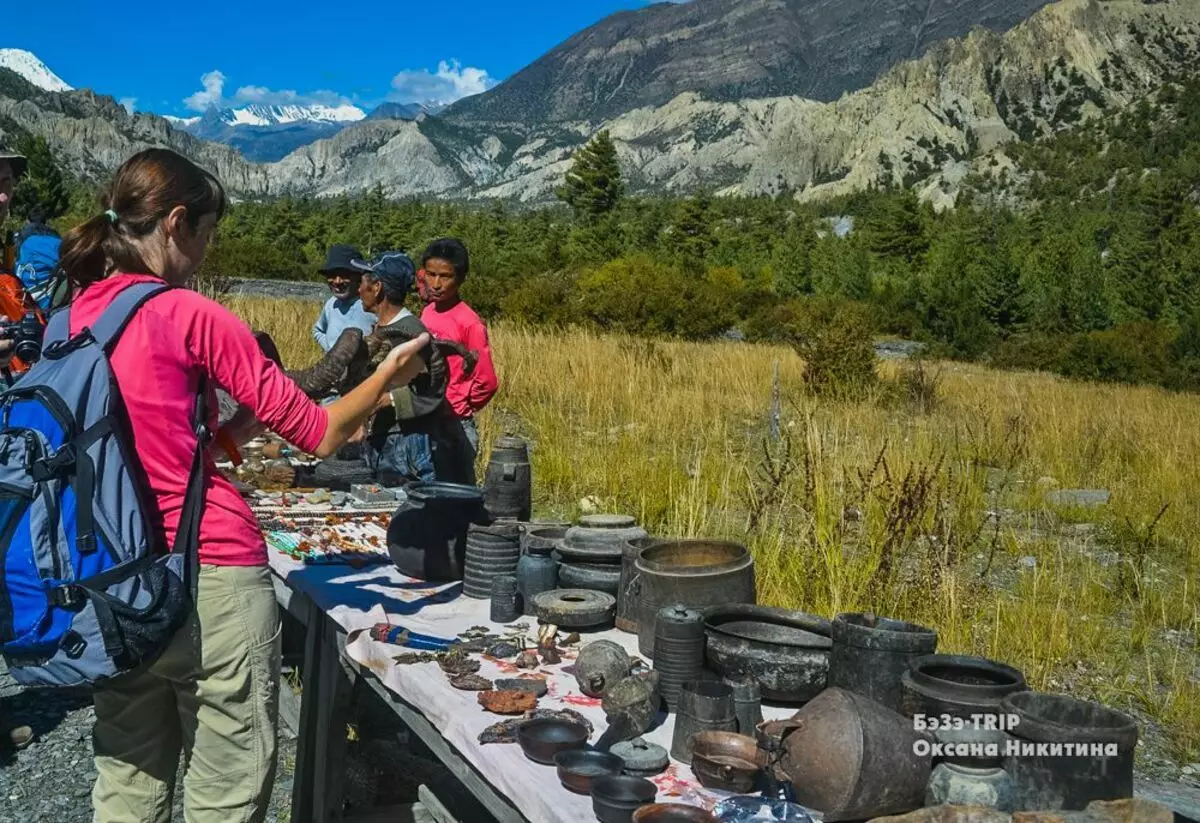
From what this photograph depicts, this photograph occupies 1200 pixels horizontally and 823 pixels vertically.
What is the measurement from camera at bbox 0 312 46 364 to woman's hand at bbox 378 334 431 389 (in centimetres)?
182

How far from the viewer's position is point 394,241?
160 ft

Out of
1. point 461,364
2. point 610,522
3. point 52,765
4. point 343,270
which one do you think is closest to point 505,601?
point 610,522

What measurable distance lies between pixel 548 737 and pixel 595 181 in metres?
45.6

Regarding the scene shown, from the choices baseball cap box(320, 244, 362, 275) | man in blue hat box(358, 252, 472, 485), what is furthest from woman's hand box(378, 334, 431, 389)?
baseball cap box(320, 244, 362, 275)

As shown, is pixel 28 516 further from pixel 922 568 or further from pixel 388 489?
pixel 922 568

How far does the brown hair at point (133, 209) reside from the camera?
1802mm

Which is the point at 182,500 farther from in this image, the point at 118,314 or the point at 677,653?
the point at 677,653

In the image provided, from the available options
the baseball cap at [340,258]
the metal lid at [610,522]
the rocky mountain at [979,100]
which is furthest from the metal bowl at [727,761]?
the rocky mountain at [979,100]

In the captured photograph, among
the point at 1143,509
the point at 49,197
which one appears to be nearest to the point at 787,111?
the point at 49,197

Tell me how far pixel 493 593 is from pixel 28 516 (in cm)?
135

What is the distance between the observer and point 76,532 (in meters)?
1.66

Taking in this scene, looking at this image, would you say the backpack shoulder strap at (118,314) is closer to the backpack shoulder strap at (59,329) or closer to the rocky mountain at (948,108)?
the backpack shoulder strap at (59,329)

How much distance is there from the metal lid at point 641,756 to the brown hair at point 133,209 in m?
1.24

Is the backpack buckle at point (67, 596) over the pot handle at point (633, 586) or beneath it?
over
